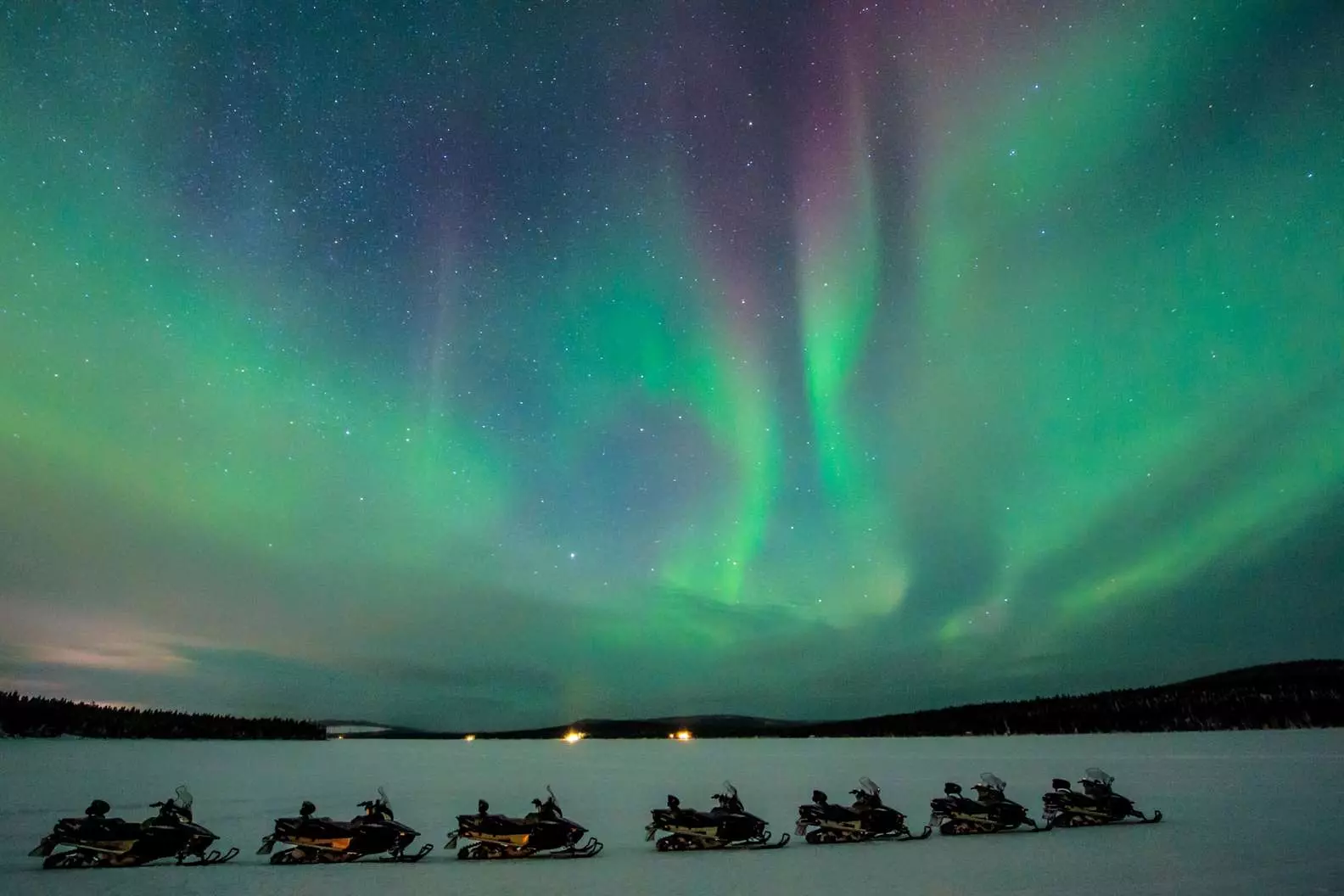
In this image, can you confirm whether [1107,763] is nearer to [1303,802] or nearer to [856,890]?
[1303,802]

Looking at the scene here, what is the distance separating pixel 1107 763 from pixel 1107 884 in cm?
5810

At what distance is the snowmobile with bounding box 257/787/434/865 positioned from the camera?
2295cm

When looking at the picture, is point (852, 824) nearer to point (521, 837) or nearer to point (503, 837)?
point (521, 837)

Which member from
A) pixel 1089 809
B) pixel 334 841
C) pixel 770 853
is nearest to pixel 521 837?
pixel 334 841

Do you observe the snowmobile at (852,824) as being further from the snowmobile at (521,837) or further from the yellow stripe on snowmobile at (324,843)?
the yellow stripe on snowmobile at (324,843)

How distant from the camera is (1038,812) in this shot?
33000 mm

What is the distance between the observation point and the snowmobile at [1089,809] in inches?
1133

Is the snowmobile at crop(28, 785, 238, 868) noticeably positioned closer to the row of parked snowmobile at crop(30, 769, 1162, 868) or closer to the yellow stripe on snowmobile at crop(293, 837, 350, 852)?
the row of parked snowmobile at crop(30, 769, 1162, 868)

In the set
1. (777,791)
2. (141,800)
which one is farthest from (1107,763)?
(141,800)

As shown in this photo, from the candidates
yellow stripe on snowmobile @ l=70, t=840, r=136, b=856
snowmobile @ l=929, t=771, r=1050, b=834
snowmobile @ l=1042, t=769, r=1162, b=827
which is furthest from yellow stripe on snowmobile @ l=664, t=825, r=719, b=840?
yellow stripe on snowmobile @ l=70, t=840, r=136, b=856

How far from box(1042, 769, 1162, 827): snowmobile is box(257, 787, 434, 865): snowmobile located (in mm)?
21203

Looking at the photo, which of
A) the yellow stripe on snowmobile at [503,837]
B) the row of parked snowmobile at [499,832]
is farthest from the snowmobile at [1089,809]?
the yellow stripe on snowmobile at [503,837]

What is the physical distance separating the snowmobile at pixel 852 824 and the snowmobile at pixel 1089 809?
514cm

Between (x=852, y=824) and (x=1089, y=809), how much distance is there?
927 centimetres
